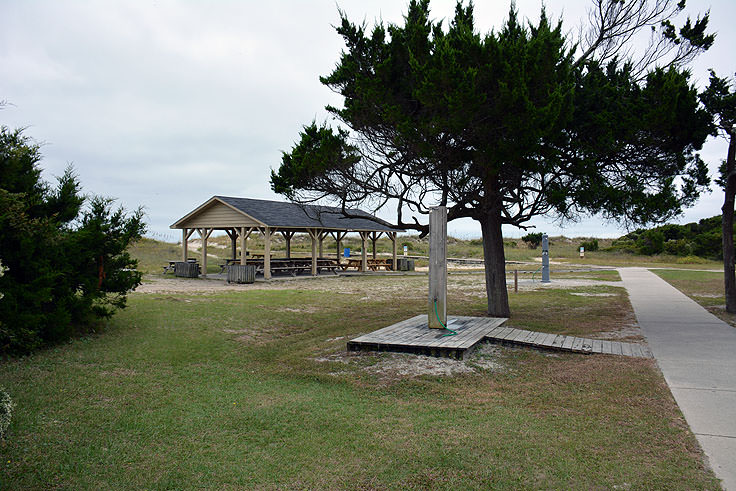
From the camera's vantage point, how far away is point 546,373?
571cm

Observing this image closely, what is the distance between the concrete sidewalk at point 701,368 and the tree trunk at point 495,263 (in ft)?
8.72

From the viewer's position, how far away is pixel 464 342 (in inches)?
260

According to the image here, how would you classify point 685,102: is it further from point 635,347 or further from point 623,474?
point 623,474

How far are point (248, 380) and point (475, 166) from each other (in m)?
5.78

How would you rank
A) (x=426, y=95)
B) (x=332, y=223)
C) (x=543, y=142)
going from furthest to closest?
(x=332, y=223) → (x=543, y=142) → (x=426, y=95)

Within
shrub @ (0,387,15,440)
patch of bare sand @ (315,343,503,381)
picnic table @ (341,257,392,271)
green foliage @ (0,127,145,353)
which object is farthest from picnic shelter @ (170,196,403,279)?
shrub @ (0,387,15,440)

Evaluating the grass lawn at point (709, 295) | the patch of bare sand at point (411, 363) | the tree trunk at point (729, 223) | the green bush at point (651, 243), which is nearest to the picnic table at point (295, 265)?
the grass lawn at point (709, 295)

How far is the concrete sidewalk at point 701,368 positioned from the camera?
3.63 metres

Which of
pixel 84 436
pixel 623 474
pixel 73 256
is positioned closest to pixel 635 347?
pixel 623 474

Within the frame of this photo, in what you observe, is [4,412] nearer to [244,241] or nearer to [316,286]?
[316,286]

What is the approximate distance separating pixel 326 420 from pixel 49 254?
565 centimetres

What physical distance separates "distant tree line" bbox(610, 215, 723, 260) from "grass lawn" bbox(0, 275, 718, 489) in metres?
38.6

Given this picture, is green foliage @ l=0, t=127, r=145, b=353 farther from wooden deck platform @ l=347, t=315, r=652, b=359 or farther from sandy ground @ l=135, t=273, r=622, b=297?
sandy ground @ l=135, t=273, r=622, b=297

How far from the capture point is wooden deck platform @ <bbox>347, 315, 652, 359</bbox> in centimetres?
646
